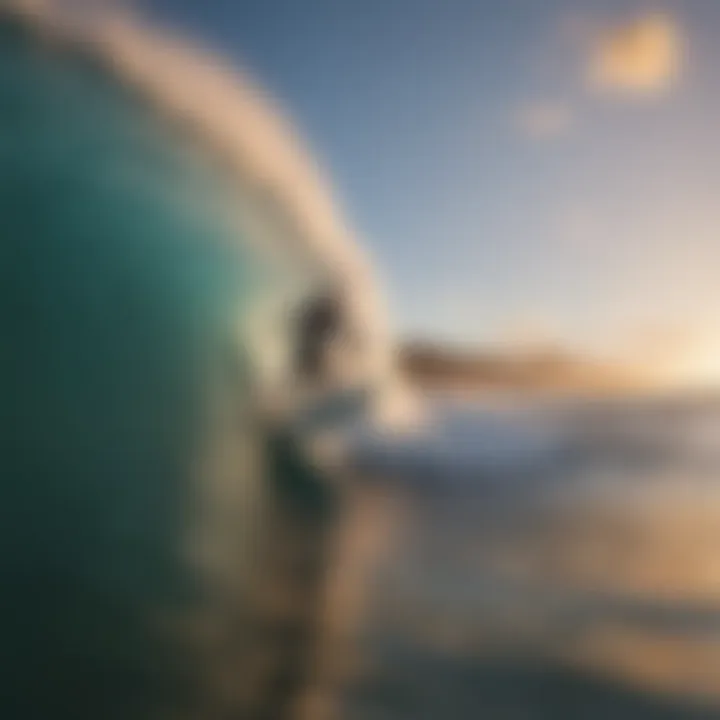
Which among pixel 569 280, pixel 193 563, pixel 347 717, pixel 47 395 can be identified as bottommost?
pixel 347 717

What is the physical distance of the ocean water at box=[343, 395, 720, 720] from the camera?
903 mm

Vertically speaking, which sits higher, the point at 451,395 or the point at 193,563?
→ the point at 451,395

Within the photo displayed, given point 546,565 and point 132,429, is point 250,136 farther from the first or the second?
point 546,565

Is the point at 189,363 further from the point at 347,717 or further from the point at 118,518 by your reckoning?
the point at 347,717

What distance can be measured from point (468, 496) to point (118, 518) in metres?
0.27

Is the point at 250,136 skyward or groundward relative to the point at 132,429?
skyward

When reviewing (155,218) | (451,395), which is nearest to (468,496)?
(451,395)

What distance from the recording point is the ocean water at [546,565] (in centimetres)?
90

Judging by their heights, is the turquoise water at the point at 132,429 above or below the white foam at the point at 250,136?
below

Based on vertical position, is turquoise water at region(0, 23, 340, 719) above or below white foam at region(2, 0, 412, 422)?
below

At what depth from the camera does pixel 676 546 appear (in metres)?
0.94

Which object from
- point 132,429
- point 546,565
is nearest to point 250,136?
point 132,429

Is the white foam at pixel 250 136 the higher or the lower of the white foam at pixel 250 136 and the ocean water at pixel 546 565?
the higher

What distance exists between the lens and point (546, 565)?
929 mm
